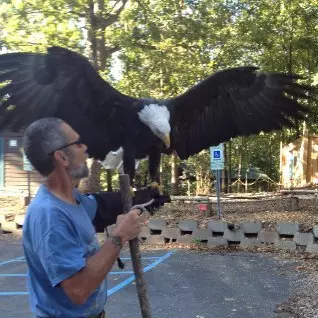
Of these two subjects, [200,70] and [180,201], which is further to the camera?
[180,201]

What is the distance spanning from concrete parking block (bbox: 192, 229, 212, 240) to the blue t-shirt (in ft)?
21.4

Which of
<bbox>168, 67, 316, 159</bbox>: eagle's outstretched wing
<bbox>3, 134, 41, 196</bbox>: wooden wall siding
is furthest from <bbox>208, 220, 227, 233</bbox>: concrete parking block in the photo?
<bbox>3, 134, 41, 196</bbox>: wooden wall siding

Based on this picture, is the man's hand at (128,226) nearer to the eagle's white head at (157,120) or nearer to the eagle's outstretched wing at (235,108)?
the eagle's white head at (157,120)

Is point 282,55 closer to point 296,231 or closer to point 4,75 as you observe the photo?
point 296,231

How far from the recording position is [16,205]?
12.9 metres

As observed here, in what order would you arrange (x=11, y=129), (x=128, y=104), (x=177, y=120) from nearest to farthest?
(x=11, y=129) < (x=128, y=104) < (x=177, y=120)

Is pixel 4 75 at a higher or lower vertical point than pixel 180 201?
higher

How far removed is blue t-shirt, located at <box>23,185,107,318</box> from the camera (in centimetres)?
169

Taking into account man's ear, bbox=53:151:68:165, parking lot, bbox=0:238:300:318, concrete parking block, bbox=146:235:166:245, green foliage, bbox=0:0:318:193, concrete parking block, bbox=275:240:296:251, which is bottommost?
parking lot, bbox=0:238:300:318

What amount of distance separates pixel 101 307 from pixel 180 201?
9.27 metres

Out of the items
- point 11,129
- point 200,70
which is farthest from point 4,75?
point 200,70

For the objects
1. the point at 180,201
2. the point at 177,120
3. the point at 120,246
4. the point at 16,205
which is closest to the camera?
the point at 120,246

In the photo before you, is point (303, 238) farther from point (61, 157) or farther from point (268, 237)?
point (61, 157)

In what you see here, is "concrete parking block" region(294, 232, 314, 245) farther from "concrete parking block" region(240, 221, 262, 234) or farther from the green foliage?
the green foliage
